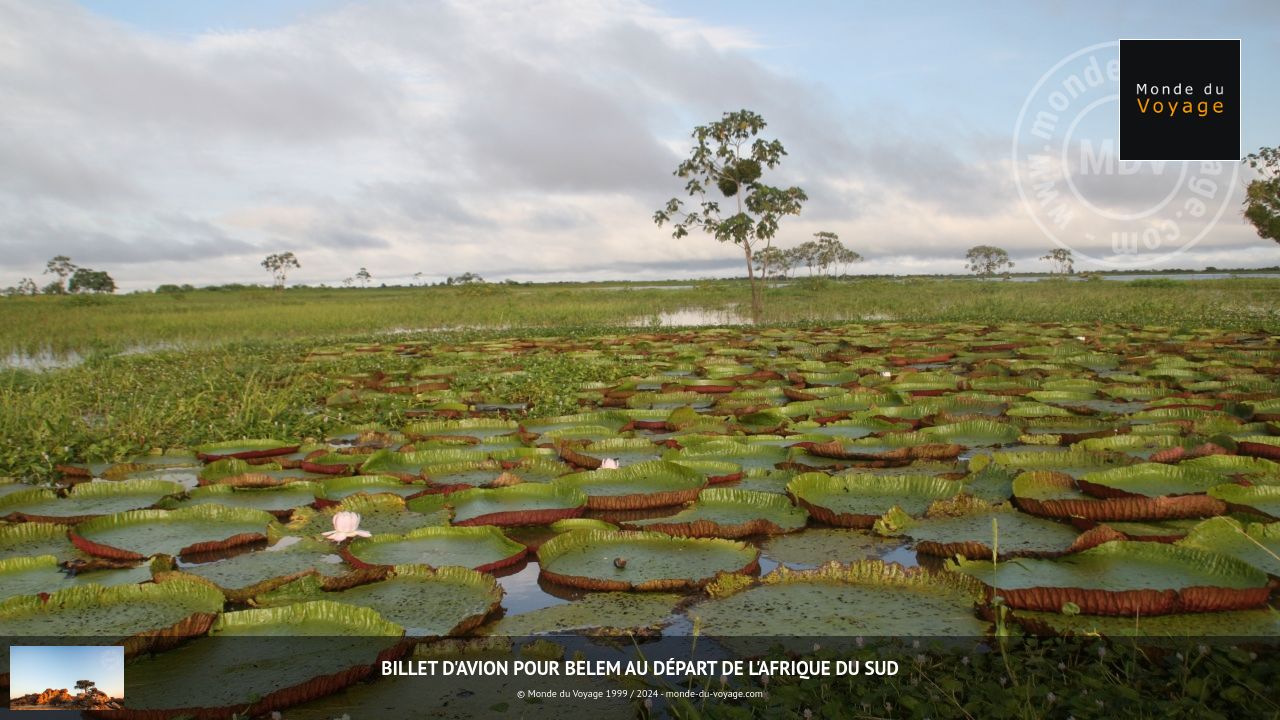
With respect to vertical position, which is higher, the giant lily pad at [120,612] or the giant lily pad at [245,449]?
the giant lily pad at [245,449]

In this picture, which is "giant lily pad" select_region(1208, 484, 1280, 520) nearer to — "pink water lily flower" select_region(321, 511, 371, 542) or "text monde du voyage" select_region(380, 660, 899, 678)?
"text monde du voyage" select_region(380, 660, 899, 678)

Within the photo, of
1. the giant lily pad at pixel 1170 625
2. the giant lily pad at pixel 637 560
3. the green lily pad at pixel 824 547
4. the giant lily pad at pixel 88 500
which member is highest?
the giant lily pad at pixel 88 500

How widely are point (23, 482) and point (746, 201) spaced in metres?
15.9

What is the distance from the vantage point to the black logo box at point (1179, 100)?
10.4 m

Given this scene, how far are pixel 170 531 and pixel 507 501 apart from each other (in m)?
1.55

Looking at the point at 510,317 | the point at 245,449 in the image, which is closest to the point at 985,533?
the point at 245,449

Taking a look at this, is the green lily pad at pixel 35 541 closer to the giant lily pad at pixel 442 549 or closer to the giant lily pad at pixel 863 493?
the giant lily pad at pixel 442 549

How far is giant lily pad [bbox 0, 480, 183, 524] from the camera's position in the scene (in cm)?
378

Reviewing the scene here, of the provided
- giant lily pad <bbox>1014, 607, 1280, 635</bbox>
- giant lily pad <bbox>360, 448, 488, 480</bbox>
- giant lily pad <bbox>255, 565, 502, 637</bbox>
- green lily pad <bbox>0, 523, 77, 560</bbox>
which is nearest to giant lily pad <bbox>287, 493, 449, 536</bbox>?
giant lily pad <bbox>360, 448, 488, 480</bbox>

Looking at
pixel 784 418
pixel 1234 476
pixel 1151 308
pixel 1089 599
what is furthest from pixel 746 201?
pixel 1089 599

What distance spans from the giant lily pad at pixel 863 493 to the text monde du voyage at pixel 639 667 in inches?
51.3

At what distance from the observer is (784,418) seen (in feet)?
18.7

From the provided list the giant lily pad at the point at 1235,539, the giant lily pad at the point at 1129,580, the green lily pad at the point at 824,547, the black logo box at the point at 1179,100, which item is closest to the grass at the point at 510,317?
the black logo box at the point at 1179,100

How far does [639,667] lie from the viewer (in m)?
2.22
